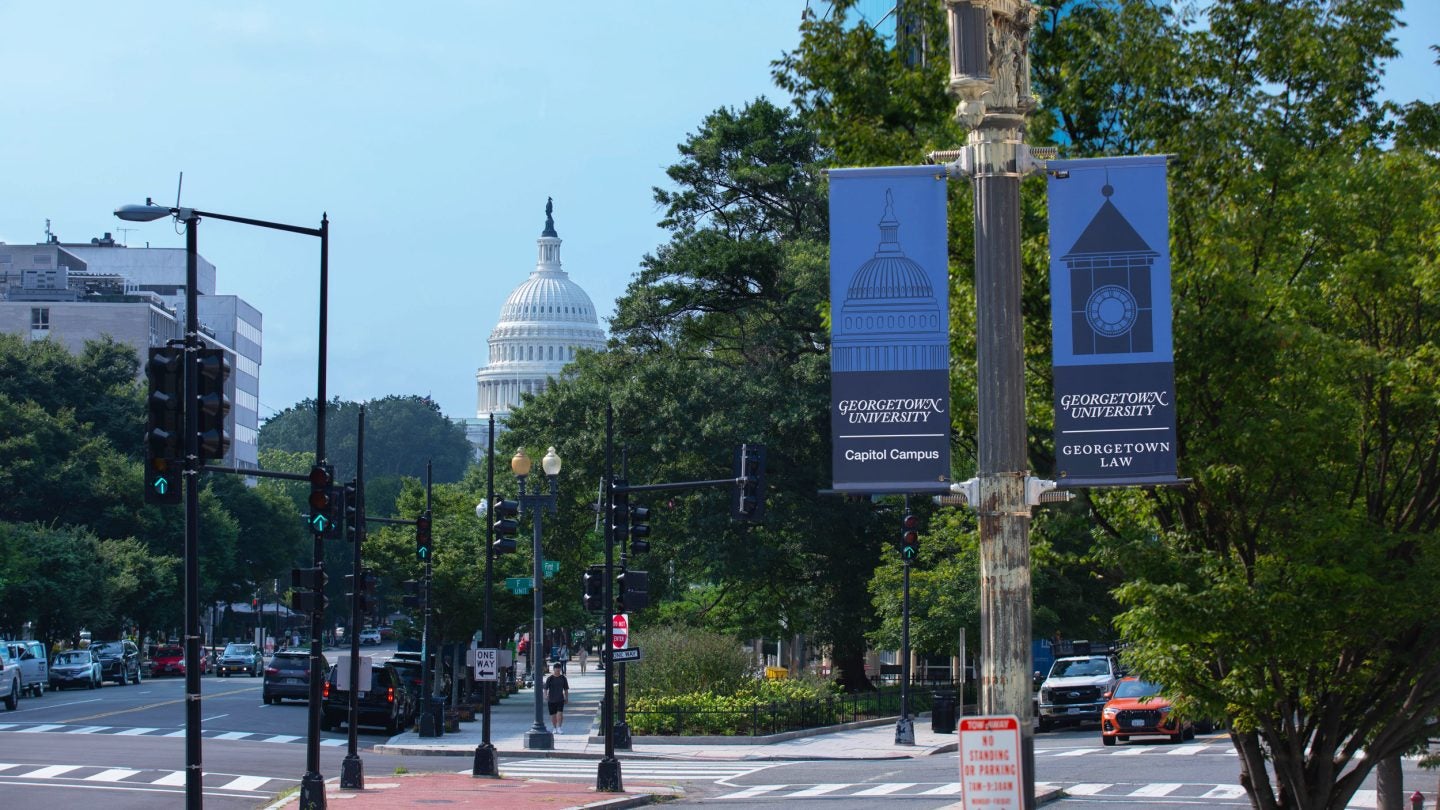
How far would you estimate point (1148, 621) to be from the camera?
1345cm

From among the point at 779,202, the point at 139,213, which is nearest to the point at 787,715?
the point at 779,202

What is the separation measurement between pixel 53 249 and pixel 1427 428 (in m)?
119

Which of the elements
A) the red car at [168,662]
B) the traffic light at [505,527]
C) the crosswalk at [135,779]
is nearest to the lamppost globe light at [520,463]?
the traffic light at [505,527]

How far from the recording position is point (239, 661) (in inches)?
3108

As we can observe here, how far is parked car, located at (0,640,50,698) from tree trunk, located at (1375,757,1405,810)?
45939 mm

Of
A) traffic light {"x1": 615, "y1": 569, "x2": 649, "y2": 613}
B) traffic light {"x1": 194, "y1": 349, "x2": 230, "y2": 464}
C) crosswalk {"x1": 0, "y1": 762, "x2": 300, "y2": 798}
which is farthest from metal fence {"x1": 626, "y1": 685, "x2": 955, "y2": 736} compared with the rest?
traffic light {"x1": 194, "y1": 349, "x2": 230, "y2": 464}

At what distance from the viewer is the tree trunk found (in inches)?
690

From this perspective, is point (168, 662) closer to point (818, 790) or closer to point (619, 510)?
point (619, 510)

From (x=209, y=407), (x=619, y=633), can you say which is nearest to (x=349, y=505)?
(x=619, y=633)

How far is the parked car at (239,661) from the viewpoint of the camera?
7831 centimetres

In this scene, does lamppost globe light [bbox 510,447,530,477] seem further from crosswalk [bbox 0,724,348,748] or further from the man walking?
crosswalk [bbox 0,724,348,748]

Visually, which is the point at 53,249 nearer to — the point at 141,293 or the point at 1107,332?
the point at 141,293

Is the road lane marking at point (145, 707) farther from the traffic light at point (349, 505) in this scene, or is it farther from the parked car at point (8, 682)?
the traffic light at point (349, 505)

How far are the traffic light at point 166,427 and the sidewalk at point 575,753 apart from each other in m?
8.12
